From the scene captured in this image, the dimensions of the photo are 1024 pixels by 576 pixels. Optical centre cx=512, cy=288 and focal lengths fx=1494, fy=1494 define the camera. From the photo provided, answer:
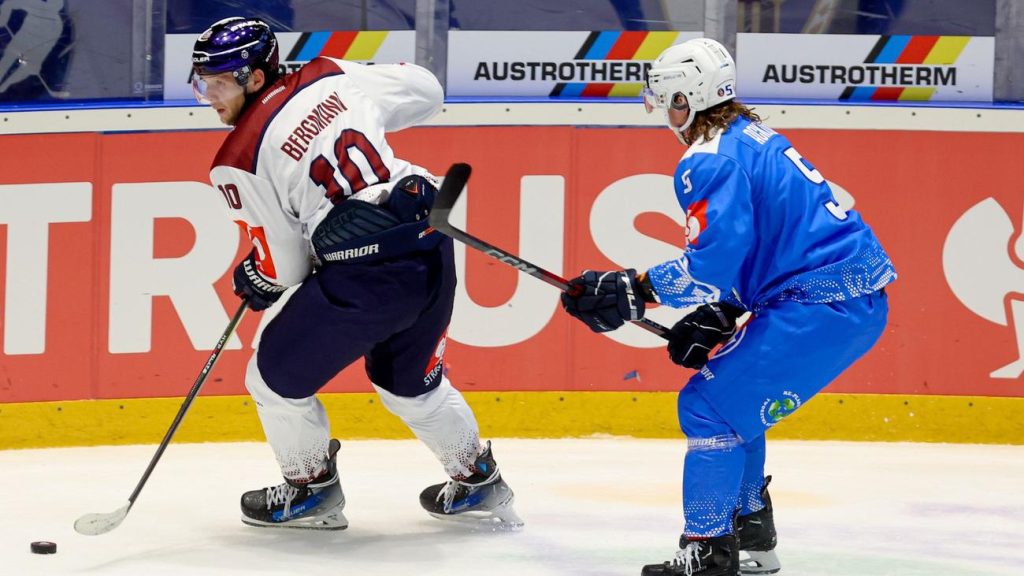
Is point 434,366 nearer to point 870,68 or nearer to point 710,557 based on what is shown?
point 710,557

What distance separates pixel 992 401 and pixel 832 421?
62 centimetres

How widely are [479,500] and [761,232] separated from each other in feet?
4.37

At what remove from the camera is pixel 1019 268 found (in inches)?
229

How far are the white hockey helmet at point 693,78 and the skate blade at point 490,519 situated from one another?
4.55ft

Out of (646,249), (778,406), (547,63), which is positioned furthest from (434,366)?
(547,63)

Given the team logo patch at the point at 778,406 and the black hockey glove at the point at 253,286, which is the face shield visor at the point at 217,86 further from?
the team logo patch at the point at 778,406

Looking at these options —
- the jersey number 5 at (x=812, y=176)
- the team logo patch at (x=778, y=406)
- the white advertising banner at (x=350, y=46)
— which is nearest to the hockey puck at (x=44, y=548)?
the team logo patch at (x=778, y=406)

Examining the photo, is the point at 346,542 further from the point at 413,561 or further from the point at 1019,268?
the point at 1019,268

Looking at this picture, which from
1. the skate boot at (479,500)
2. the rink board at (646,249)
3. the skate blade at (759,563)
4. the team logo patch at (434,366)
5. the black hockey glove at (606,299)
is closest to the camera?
the black hockey glove at (606,299)

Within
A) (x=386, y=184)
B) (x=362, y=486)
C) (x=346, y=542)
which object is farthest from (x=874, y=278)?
(x=362, y=486)

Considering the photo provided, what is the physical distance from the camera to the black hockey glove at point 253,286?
13.1 ft

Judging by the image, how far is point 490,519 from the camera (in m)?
4.36

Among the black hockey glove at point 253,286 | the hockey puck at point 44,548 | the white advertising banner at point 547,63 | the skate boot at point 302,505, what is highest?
the white advertising banner at point 547,63

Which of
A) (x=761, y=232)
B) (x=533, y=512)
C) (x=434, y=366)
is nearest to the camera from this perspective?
(x=761, y=232)
